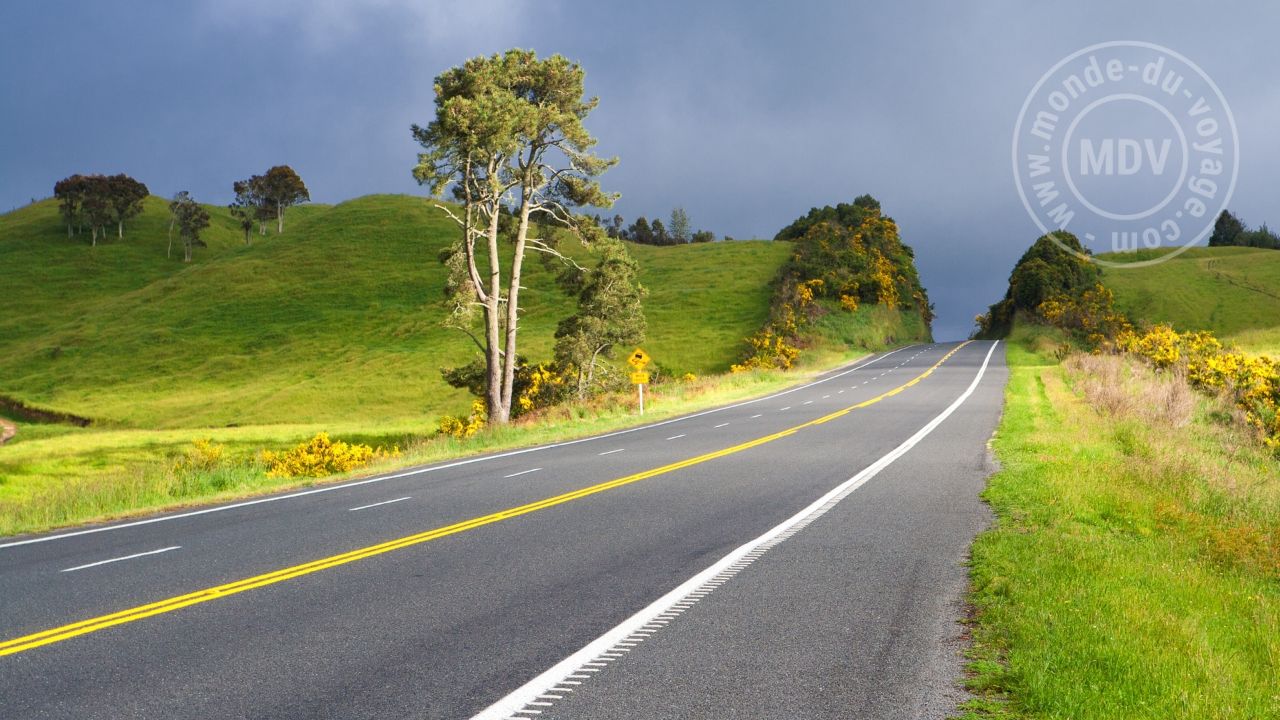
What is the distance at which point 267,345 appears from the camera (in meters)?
70.9

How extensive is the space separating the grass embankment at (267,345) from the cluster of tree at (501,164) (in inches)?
167

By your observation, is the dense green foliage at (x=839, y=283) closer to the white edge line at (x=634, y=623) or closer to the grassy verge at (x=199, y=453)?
the grassy verge at (x=199, y=453)

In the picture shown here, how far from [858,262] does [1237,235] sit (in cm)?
11191

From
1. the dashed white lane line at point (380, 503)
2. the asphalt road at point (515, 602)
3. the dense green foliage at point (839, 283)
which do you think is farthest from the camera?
the dense green foliage at point (839, 283)

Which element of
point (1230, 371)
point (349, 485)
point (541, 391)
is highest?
point (1230, 371)

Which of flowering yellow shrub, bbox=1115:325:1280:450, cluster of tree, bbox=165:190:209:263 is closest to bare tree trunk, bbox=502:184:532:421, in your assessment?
flowering yellow shrub, bbox=1115:325:1280:450

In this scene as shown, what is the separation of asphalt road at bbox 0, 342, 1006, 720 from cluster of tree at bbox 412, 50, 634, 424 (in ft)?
54.1

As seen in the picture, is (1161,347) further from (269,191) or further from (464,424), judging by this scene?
(269,191)

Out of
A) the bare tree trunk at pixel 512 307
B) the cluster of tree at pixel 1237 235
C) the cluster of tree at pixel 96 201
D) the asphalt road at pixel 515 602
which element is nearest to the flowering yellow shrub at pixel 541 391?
the bare tree trunk at pixel 512 307

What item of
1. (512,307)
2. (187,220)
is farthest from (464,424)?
(187,220)

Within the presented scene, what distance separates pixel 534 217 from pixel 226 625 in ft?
96.8

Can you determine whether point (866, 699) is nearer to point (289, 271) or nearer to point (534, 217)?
point (534, 217)

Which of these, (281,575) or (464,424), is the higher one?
(281,575)

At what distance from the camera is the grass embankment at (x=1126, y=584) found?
15.7ft
